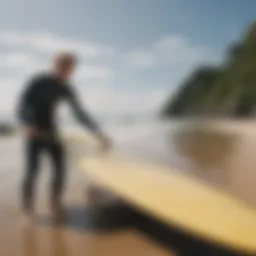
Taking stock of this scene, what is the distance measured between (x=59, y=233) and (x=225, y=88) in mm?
1031

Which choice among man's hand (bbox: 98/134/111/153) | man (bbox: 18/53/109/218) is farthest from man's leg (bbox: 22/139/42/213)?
man's hand (bbox: 98/134/111/153)

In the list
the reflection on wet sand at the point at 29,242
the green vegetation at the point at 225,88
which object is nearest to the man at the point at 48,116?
the reflection on wet sand at the point at 29,242

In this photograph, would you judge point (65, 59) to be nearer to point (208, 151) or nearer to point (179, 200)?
point (179, 200)

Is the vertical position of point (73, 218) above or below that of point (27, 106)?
below

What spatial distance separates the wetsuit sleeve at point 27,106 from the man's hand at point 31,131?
0.03m

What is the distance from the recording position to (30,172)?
80.5 inches

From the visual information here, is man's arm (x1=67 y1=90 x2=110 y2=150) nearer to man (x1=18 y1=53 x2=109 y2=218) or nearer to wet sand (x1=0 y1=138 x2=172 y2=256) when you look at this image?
man (x1=18 y1=53 x2=109 y2=218)

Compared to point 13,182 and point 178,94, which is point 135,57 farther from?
point 13,182

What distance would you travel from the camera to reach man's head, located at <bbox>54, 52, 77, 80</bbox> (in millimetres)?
1841

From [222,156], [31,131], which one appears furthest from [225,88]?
[222,156]

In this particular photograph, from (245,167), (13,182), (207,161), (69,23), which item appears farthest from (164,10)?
(207,161)

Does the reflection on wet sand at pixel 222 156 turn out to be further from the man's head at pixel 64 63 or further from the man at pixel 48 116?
the man's head at pixel 64 63

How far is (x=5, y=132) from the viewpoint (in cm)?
182

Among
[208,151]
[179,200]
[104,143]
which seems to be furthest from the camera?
[208,151]
